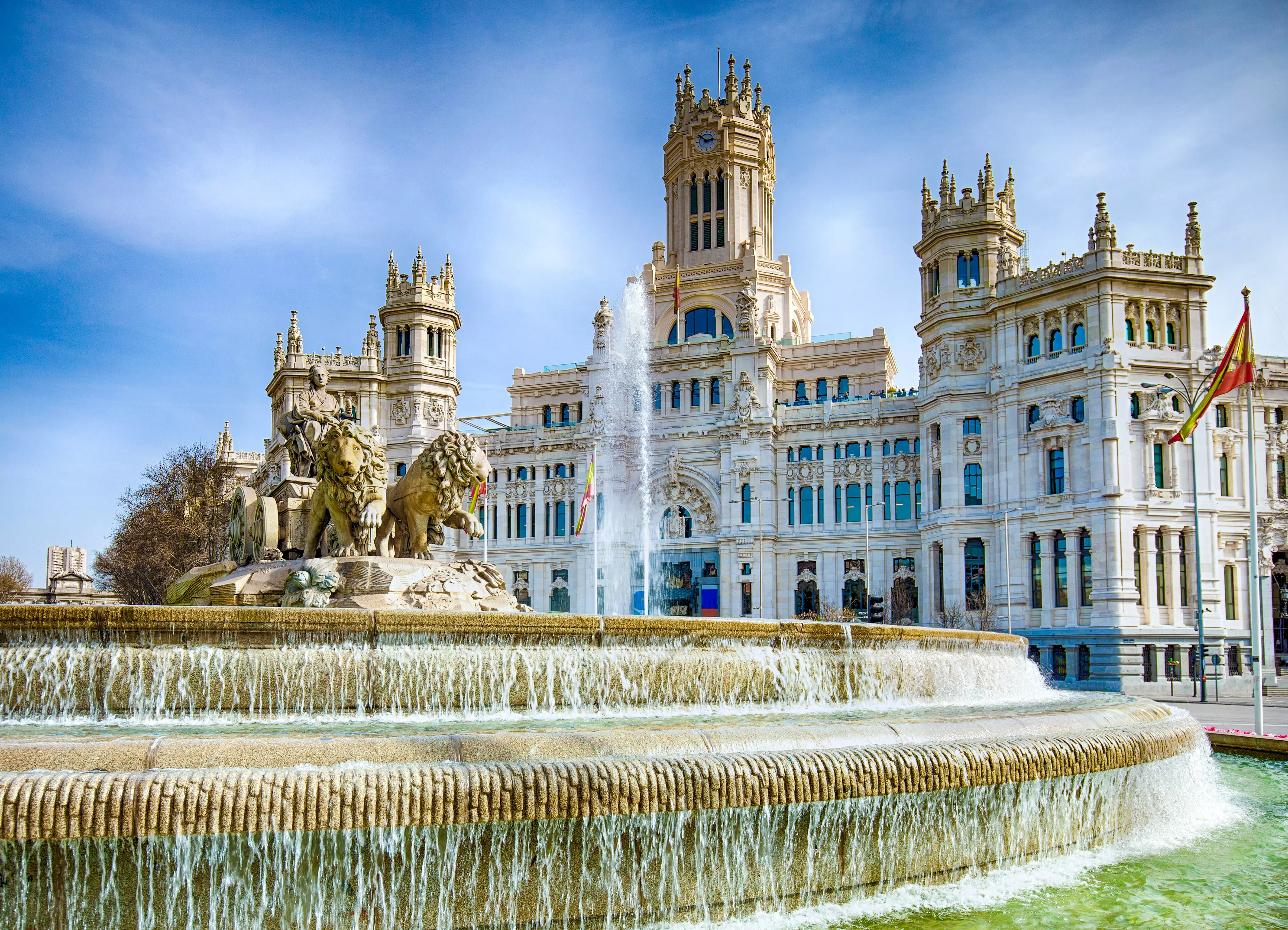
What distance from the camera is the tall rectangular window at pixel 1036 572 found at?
5353 cm

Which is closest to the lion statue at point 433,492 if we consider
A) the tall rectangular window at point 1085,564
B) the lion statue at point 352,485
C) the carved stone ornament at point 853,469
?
the lion statue at point 352,485

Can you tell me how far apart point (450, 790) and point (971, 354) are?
56980mm

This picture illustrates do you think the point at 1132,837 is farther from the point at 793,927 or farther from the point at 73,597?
the point at 73,597

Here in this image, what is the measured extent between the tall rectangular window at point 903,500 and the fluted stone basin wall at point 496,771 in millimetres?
52007

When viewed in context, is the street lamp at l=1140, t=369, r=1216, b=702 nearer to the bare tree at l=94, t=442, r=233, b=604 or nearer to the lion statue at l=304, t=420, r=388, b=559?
the lion statue at l=304, t=420, r=388, b=559

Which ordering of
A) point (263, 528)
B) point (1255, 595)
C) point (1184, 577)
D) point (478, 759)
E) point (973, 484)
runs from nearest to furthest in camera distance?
point (478, 759) → point (263, 528) → point (1255, 595) → point (1184, 577) → point (973, 484)

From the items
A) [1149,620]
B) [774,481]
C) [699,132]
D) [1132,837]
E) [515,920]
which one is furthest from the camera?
[699,132]

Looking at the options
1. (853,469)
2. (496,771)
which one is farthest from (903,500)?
(496,771)

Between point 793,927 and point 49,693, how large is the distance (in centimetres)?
723

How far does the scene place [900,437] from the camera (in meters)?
64.2

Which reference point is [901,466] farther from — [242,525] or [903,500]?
[242,525]

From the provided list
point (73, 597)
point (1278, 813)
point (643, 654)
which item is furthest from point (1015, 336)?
point (73, 597)

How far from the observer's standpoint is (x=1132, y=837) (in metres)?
10.3

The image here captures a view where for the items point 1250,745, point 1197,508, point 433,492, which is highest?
point 1197,508
